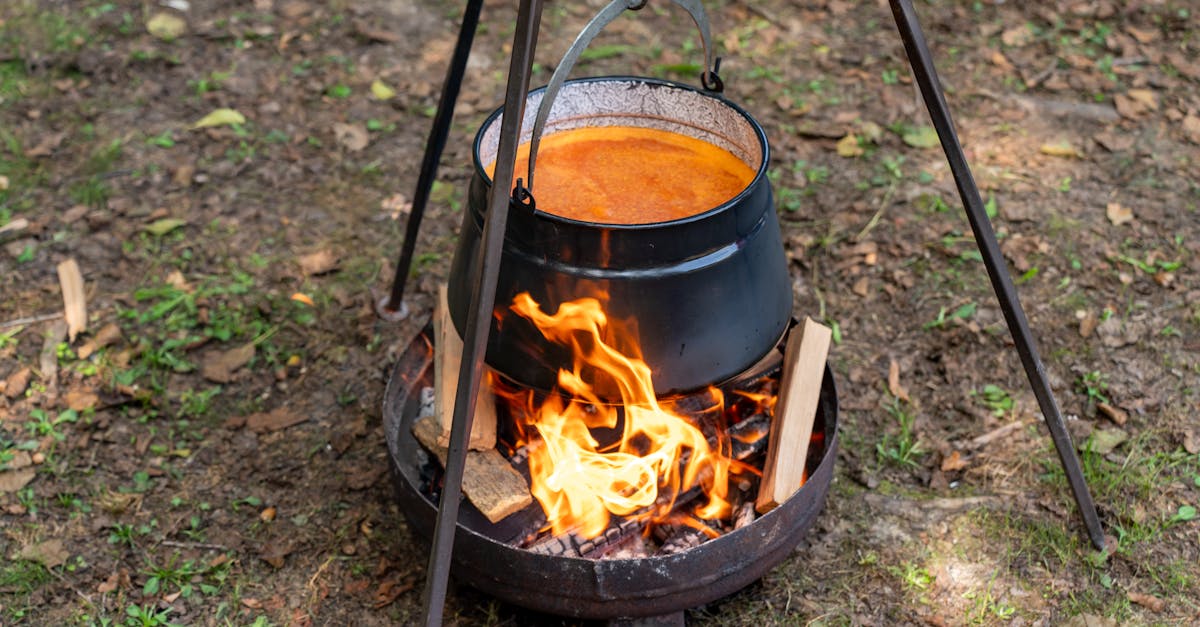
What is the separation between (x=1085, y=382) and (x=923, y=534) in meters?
0.88

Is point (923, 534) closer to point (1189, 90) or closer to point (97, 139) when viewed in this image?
point (1189, 90)

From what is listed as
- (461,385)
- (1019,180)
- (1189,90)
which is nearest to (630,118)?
(461,385)

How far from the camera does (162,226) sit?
403 centimetres

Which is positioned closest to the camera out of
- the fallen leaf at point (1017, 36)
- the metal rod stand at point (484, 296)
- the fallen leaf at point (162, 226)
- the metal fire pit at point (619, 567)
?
the metal rod stand at point (484, 296)

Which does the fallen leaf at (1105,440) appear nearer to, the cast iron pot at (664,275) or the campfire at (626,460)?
the campfire at (626,460)

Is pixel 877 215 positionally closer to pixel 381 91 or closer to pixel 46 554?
pixel 381 91

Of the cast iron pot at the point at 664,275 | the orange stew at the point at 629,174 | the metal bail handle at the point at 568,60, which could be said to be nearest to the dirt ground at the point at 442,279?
the cast iron pot at the point at 664,275

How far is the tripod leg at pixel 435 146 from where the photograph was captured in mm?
2735

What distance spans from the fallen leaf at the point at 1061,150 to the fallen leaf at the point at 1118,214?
0.37m

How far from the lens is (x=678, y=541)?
2.54 meters

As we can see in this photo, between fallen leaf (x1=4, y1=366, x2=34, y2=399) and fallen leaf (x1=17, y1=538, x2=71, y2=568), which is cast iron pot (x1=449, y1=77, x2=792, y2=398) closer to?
fallen leaf (x1=17, y1=538, x2=71, y2=568)

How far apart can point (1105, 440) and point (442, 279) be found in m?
2.38

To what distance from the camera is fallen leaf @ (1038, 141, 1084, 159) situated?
4234mm

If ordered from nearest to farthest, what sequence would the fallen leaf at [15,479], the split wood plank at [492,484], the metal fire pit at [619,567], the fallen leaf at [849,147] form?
the metal fire pit at [619,567]
the split wood plank at [492,484]
the fallen leaf at [15,479]
the fallen leaf at [849,147]
